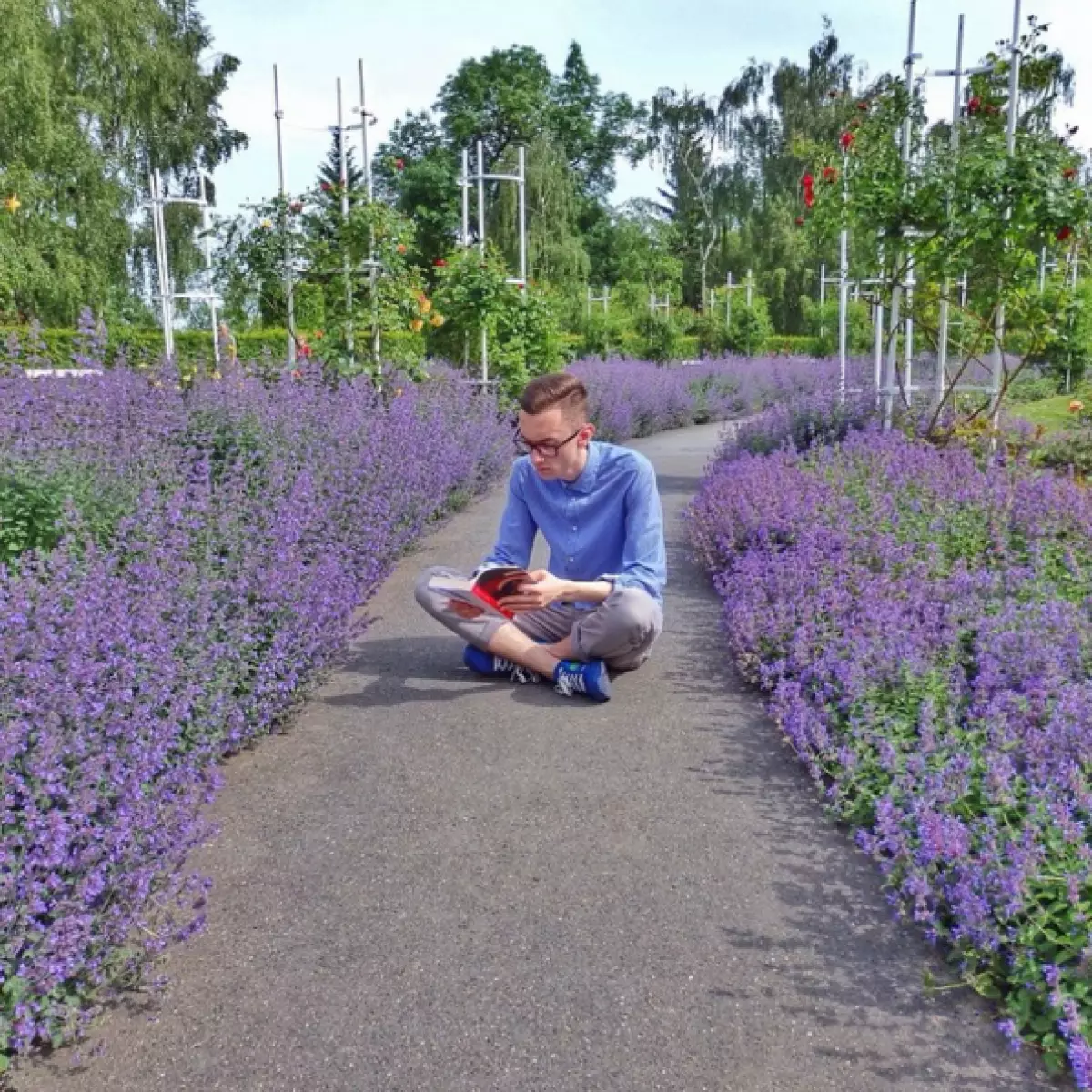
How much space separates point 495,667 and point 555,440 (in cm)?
104

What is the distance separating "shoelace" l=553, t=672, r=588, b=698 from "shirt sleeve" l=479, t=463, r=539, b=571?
0.47 metres

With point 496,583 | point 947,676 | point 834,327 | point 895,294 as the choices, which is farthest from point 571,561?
point 834,327

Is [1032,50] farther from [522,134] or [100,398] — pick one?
[522,134]

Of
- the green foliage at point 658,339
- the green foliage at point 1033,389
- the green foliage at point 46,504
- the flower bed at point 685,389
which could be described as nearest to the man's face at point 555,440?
the green foliage at point 46,504

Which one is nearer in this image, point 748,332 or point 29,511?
point 29,511

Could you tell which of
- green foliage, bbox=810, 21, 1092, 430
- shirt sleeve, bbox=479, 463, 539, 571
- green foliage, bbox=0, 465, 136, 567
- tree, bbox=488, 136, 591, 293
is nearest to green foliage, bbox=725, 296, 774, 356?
tree, bbox=488, 136, 591, 293

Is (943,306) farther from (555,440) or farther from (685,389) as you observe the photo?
(685,389)

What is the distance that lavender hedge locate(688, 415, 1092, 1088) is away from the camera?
2.35m

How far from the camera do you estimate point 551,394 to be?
12.8 feet

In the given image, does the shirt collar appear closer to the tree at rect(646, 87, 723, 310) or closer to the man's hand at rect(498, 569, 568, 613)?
the man's hand at rect(498, 569, 568, 613)

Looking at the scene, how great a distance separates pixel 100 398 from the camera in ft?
17.4

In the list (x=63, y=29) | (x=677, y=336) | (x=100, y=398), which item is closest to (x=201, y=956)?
(x=100, y=398)

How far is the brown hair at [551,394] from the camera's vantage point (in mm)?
3906

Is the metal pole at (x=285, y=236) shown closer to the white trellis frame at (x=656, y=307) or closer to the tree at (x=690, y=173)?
the white trellis frame at (x=656, y=307)
